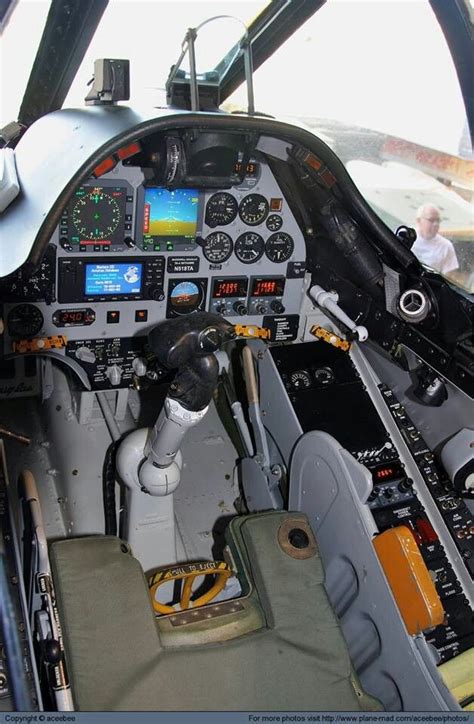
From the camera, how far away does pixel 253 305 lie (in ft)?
10.5

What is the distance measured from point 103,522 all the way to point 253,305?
126 centimetres

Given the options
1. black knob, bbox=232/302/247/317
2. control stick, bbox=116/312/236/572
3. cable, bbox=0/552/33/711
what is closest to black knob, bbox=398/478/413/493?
control stick, bbox=116/312/236/572

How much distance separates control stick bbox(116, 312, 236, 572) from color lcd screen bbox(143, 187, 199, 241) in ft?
2.18

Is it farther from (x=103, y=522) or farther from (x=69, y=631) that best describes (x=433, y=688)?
(x=103, y=522)

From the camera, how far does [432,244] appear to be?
12.2 feet

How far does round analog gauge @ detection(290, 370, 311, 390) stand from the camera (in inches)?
116

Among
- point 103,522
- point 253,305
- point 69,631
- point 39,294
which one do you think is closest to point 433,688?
point 69,631

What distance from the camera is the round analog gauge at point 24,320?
2695 mm

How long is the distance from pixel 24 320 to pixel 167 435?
0.89 meters

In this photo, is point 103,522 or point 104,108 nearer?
point 104,108

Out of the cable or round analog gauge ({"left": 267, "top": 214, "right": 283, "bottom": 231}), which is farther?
round analog gauge ({"left": 267, "top": 214, "right": 283, "bottom": 231})

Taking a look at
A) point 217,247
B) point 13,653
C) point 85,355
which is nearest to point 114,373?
point 85,355

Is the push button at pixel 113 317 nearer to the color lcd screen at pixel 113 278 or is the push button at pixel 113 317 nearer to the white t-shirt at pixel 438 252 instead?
the color lcd screen at pixel 113 278

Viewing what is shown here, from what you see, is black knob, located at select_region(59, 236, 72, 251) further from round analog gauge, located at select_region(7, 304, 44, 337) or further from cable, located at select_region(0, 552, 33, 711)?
cable, located at select_region(0, 552, 33, 711)
